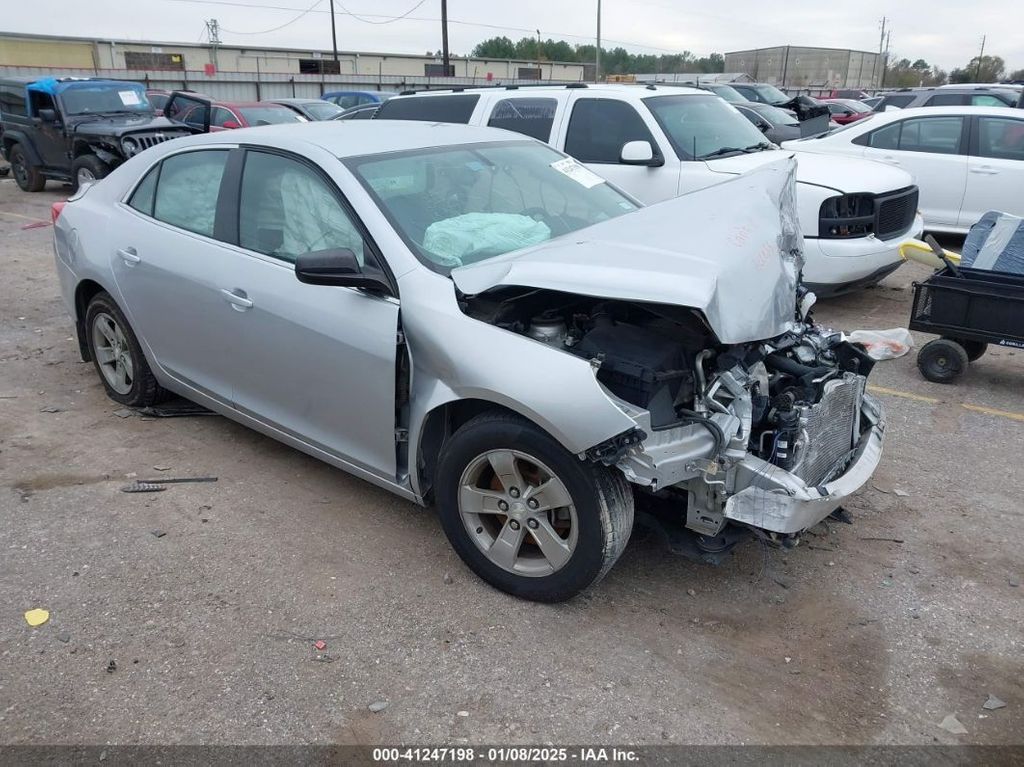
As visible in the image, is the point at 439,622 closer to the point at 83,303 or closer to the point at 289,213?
the point at 289,213

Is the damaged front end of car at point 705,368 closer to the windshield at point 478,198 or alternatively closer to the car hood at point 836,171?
the windshield at point 478,198

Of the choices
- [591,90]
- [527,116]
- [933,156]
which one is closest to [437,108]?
[527,116]

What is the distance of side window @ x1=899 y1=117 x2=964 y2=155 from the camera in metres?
9.45

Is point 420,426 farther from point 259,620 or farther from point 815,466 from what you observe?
point 815,466

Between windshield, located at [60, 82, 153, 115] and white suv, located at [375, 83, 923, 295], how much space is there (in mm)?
9155

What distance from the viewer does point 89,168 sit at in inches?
533

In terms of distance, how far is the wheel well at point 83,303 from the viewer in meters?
5.10

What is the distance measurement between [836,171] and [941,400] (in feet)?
8.93

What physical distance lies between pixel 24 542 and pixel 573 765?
276 cm

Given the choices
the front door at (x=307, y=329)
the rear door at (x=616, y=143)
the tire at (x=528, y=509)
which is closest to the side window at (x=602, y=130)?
the rear door at (x=616, y=143)

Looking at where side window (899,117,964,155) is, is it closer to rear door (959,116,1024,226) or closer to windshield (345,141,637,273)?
rear door (959,116,1024,226)

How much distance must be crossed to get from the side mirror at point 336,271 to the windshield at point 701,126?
15.3 ft

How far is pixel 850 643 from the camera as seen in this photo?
10.2 feet

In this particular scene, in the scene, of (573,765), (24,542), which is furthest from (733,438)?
(24,542)
